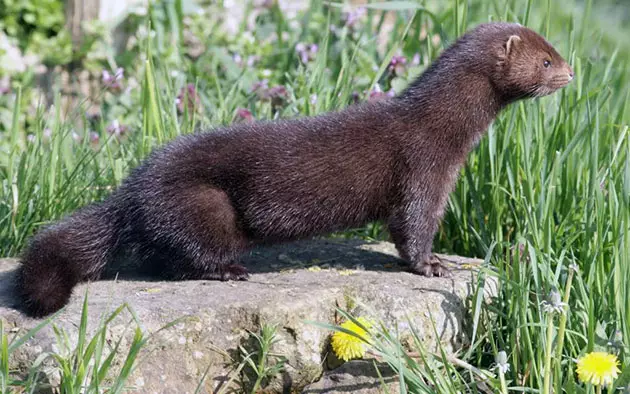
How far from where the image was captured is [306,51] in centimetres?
687

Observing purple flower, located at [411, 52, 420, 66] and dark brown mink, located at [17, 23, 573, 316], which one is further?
purple flower, located at [411, 52, 420, 66]

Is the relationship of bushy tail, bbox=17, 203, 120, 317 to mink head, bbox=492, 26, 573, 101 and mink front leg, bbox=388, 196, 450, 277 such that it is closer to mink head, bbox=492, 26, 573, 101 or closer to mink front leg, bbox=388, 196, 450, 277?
mink front leg, bbox=388, 196, 450, 277

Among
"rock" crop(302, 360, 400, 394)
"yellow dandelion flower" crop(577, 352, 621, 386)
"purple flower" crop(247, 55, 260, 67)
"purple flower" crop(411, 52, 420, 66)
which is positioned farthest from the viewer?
"purple flower" crop(247, 55, 260, 67)

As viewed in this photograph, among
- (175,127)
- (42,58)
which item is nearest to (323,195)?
(175,127)

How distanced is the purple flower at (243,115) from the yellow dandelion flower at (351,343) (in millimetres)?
2115

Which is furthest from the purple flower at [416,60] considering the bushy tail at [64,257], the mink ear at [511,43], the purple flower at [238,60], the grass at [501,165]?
the bushy tail at [64,257]

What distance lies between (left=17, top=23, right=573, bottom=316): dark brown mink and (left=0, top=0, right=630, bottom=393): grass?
263mm

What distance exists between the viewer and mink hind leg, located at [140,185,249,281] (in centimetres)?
414

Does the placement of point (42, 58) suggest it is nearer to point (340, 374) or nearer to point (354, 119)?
point (354, 119)

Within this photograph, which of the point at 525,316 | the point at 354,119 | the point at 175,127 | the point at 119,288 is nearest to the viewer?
the point at 525,316

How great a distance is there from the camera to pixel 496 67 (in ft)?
15.0

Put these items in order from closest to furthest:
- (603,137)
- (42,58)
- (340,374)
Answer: (340,374), (603,137), (42,58)

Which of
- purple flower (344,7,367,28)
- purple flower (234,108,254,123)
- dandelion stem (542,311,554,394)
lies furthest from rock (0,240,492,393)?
purple flower (344,7,367,28)

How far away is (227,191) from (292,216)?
0.31m
